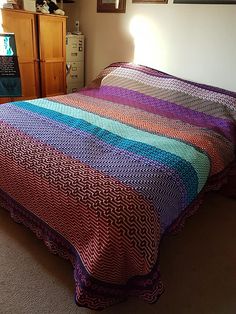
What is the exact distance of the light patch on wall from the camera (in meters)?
2.70

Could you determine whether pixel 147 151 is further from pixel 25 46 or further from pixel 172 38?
pixel 25 46

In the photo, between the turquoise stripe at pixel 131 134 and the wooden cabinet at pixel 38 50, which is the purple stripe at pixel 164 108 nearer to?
the turquoise stripe at pixel 131 134

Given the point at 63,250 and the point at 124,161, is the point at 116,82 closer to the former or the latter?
the point at 124,161

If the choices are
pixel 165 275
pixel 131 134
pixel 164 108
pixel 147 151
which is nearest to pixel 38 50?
pixel 164 108

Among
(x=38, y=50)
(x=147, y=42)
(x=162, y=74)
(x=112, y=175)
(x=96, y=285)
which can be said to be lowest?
(x=96, y=285)

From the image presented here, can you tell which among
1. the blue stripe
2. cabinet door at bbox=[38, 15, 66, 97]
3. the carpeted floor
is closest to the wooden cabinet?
cabinet door at bbox=[38, 15, 66, 97]

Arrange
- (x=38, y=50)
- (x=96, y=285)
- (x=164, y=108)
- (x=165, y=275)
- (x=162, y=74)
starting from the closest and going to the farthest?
1. (x=96, y=285)
2. (x=165, y=275)
3. (x=164, y=108)
4. (x=162, y=74)
5. (x=38, y=50)

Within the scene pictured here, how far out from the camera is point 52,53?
9.96ft

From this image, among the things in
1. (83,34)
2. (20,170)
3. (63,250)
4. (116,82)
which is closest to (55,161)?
(20,170)

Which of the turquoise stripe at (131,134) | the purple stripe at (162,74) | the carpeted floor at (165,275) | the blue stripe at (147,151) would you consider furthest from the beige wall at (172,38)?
the carpeted floor at (165,275)

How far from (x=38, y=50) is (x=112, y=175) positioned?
92.9 inches

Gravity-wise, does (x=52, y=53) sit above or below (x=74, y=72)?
above

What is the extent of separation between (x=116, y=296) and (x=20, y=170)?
78cm

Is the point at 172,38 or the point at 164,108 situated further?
the point at 172,38
